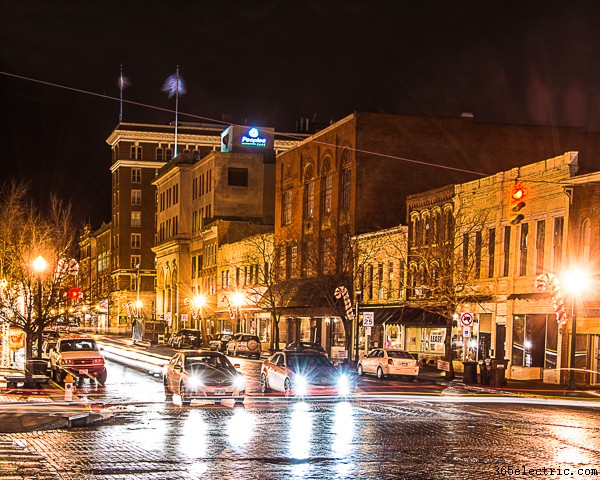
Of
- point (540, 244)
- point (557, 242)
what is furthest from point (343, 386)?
point (540, 244)

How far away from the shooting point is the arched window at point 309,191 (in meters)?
73.8

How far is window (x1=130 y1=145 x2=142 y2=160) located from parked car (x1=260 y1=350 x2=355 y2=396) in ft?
364

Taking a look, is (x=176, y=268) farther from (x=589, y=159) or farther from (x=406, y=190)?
(x=589, y=159)

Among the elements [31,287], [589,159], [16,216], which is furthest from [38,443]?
[589,159]

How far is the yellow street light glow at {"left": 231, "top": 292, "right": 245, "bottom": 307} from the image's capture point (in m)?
80.8

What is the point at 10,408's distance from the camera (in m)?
24.7

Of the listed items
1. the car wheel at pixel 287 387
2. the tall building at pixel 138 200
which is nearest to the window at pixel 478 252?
the car wheel at pixel 287 387

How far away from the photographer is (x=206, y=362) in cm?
2794

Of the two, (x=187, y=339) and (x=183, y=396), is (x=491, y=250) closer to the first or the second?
(x=183, y=396)

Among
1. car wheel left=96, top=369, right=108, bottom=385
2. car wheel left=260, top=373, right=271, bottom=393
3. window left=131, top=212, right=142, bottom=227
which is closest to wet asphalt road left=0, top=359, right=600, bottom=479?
car wheel left=260, top=373, right=271, bottom=393

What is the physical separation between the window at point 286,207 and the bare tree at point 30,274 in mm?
25921

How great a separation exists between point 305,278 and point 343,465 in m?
55.4

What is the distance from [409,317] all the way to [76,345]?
2237 cm

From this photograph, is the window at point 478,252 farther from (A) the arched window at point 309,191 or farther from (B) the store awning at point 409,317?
(A) the arched window at point 309,191
